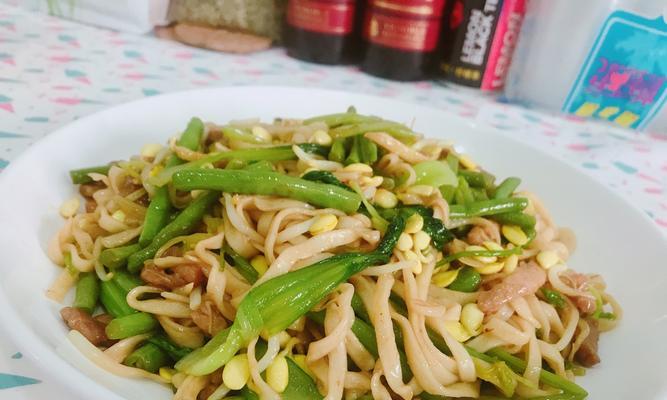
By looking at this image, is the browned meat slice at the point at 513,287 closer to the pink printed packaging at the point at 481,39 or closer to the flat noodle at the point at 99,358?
the flat noodle at the point at 99,358

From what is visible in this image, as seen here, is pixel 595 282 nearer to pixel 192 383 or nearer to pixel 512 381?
pixel 512 381

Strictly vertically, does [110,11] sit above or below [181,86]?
above

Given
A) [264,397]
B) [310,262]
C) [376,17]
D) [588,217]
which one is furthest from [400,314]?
[376,17]

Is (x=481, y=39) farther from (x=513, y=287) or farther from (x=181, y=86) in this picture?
(x=513, y=287)

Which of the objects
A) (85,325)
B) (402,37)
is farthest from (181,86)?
(85,325)

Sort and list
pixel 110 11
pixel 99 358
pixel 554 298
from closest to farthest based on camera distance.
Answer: pixel 99 358 → pixel 554 298 → pixel 110 11
